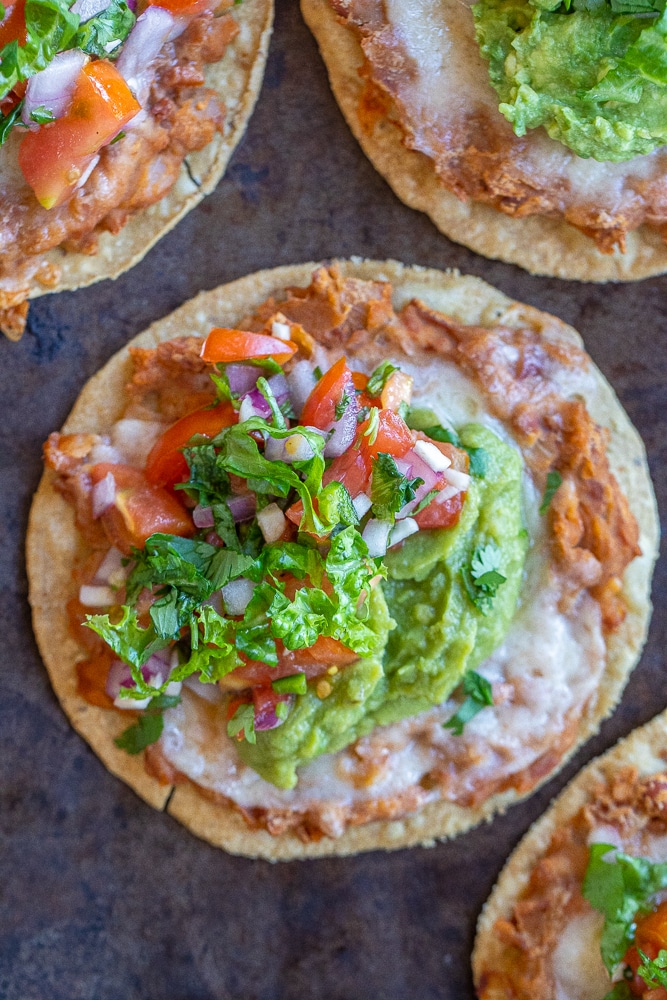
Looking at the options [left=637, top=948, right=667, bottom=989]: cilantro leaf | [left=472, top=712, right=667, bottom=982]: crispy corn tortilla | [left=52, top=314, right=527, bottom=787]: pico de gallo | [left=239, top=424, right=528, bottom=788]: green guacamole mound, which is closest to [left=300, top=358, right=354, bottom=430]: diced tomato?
[left=52, top=314, right=527, bottom=787]: pico de gallo

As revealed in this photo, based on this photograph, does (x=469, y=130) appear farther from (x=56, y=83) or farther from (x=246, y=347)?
(x=56, y=83)

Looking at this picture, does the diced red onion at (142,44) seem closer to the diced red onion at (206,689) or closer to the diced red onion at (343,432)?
the diced red onion at (343,432)

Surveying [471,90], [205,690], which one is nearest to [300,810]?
[205,690]

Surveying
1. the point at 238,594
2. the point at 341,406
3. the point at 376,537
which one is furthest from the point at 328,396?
the point at 238,594

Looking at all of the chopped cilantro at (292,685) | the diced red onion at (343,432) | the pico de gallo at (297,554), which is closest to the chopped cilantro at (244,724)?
the pico de gallo at (297,554)

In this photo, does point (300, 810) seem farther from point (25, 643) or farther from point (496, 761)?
point (25, 643)
